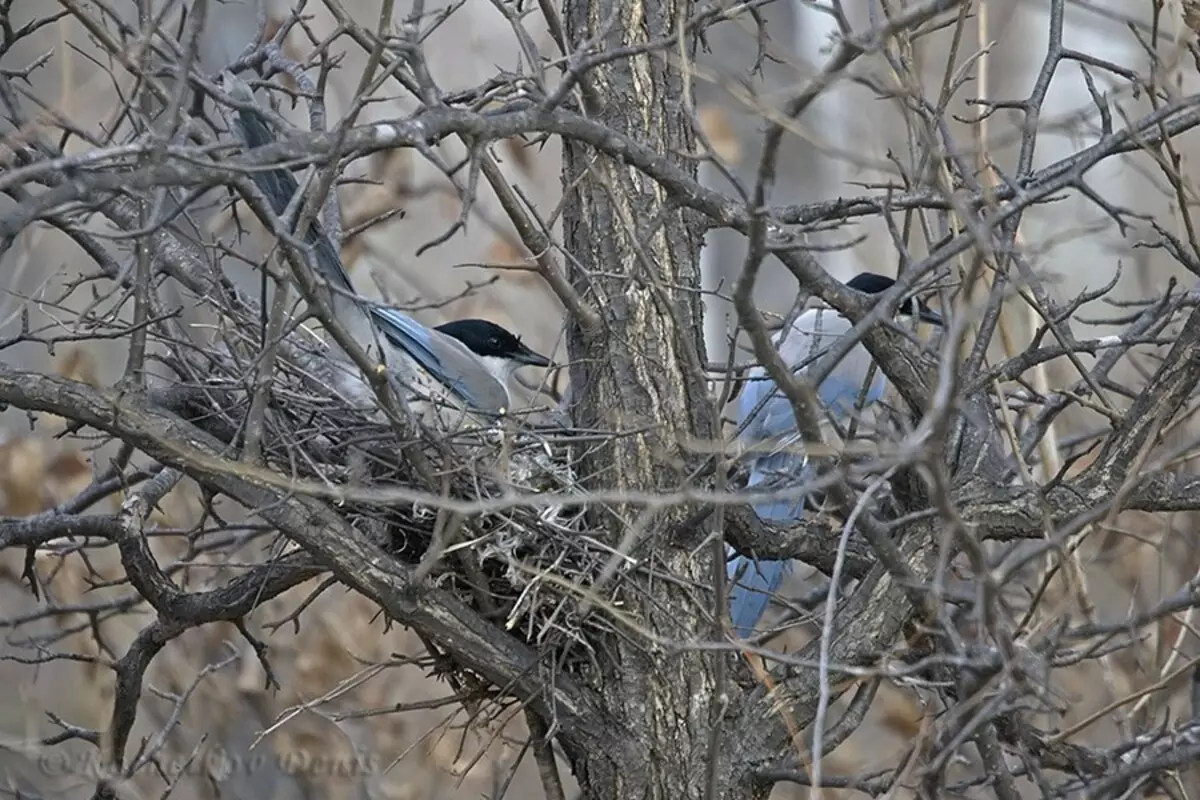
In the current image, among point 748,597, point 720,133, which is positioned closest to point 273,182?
point 748,597

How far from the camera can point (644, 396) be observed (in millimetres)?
3365

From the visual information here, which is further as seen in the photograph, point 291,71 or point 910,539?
point 291,71

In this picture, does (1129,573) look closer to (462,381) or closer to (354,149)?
(462,381)

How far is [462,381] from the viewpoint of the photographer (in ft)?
14.3

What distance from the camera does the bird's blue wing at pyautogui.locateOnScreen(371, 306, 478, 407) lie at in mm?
4234

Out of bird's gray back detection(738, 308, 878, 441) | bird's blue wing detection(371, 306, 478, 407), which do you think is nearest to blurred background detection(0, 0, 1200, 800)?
bird's blue wing detection(371, 306, 478, 407)

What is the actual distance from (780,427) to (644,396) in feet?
5.36

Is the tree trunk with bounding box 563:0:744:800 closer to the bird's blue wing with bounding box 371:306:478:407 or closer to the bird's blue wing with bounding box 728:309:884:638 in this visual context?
the bird's blue wing with bounding box 728:309:884:638

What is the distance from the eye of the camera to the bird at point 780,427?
11.2 feet

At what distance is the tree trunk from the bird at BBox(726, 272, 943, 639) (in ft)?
0.49

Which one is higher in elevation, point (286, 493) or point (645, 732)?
point (286, 493)

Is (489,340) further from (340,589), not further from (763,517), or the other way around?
(340,589)

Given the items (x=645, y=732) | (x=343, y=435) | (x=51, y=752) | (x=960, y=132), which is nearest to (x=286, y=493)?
(x=343, y=435)

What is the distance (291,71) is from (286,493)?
1.60m
